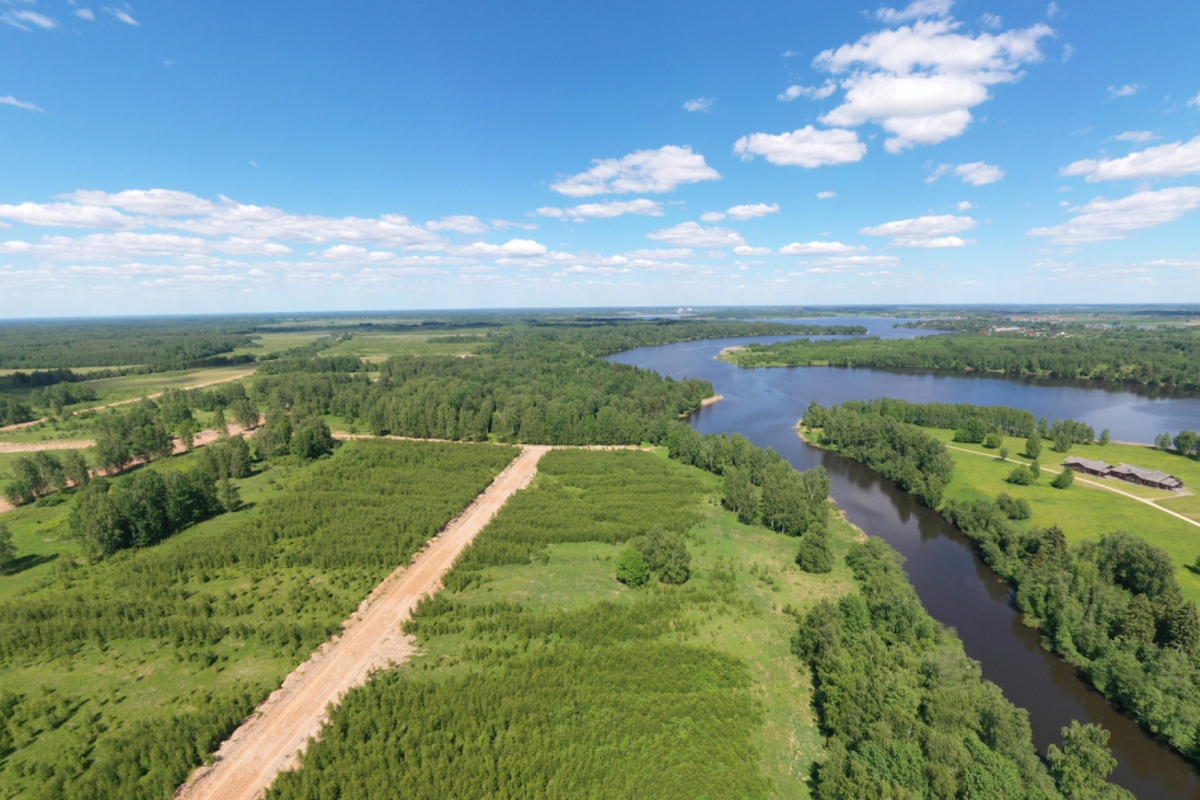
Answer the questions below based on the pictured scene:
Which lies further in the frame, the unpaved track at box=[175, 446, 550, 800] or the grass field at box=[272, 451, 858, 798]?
the grass field at box=[272, 451, 858, 798]

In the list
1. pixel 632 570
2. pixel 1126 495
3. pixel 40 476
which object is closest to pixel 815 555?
pixel 632 570

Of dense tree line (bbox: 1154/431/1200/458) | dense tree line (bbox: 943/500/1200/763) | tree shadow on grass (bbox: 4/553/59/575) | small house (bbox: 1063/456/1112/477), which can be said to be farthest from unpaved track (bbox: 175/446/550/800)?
dense tree line (bbox: 1154/431/1200/458)

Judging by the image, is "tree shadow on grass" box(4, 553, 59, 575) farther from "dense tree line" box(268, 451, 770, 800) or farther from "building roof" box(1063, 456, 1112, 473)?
"building roof" box(1063, 456, 1112, 473)

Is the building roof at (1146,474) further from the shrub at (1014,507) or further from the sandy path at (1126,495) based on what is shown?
the shrub at (1014,507)

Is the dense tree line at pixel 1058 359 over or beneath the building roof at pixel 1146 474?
over

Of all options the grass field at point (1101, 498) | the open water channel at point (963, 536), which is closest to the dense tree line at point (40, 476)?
the open water channel at point (963, 536)

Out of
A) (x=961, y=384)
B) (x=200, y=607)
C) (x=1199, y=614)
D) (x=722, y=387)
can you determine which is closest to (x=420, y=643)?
(x=200, y=607)
